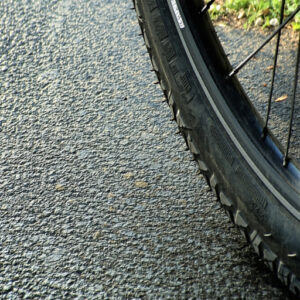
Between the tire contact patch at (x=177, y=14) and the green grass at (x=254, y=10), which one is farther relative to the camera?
the green grass at (x=254, y=10)

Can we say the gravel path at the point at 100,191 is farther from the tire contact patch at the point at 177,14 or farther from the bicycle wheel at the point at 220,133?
the tire contact patch at the point at 177,14

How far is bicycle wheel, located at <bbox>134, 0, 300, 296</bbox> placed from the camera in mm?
1219

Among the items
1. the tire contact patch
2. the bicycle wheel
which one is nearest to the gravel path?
the bicycle wheel

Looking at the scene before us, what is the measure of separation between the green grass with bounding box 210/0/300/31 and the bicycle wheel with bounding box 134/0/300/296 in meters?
1.18

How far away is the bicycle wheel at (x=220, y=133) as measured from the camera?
1219 mm

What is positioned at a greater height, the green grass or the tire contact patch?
the tire contact patch

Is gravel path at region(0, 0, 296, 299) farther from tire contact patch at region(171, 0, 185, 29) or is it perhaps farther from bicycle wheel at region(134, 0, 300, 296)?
tire contact patch at region(171, 0, 185, 29)

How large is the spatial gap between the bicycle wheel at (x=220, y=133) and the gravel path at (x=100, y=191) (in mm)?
168

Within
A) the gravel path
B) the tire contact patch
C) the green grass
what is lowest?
the gravel path

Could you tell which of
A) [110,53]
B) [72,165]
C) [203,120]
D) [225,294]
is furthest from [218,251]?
[110,53]

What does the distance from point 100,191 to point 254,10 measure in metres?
1.33

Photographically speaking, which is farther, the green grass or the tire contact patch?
the green grass

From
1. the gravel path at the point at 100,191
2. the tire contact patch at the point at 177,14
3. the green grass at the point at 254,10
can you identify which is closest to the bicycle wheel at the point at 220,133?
the tire contact patch at the point at 177,14

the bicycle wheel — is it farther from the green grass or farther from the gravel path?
the green grass
